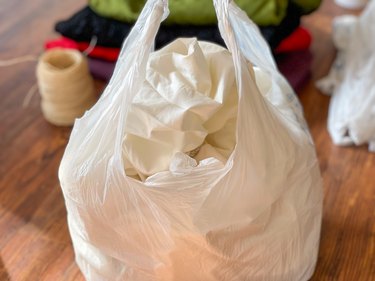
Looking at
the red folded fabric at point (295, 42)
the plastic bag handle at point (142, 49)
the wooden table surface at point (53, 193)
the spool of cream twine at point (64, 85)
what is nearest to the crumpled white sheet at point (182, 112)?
the plastic bag handle at point (142, 49)

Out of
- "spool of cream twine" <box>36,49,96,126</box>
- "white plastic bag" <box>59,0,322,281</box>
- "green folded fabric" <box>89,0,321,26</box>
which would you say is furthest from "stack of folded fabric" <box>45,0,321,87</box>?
"white plastic bag" <box>59,0,322,281</box>

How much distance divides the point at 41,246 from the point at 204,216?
0.41 meters

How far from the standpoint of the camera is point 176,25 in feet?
4.36

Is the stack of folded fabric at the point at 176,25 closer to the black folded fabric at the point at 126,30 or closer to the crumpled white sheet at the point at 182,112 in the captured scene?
Answer: the black folded fabric at the point at 126,30

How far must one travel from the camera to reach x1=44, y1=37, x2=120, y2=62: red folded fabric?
140 centimetres

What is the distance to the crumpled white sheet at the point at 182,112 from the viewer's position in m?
0.80

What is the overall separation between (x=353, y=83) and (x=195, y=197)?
26.5 inches

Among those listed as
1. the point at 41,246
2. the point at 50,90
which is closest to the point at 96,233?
the point at 41,246

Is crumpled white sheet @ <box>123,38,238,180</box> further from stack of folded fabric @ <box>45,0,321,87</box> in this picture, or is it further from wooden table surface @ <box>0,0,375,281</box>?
stack of folded fabric @ <box>45,0,321,87</box>

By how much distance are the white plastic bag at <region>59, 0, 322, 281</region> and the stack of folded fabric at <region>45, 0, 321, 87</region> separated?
0.41m

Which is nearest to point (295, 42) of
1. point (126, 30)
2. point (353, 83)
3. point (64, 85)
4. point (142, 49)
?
point (353, 83)

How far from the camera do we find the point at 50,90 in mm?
1246

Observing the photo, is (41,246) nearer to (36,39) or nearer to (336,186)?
(336,186)

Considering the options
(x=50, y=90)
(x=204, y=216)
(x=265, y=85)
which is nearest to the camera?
(x=204, y=216)
